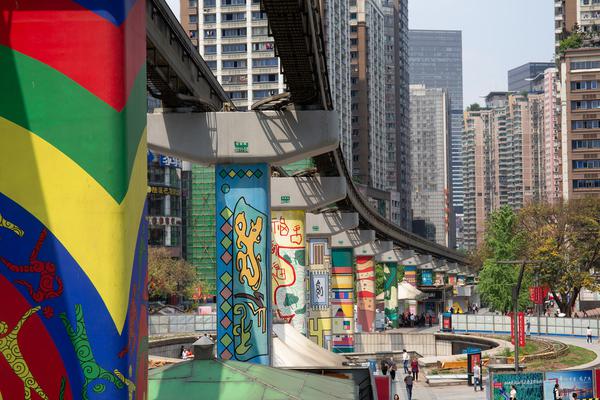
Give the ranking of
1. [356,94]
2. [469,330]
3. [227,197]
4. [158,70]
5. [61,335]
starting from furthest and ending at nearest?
[356,94]
[469,330]
[227,197]
[158,70]
[61,335]

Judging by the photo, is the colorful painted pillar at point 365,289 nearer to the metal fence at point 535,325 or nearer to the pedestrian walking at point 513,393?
the metal fence at point 535,325

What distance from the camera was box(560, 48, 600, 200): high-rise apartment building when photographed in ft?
419

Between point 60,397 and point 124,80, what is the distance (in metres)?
3.34

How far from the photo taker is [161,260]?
10725 centimetres

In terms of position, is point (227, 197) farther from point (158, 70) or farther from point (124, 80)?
point (124, 80)

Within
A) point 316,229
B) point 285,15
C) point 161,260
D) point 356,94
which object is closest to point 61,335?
point 285,15

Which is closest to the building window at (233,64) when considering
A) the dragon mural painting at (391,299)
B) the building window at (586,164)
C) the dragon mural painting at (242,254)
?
the dragon mural painting at (391,299)

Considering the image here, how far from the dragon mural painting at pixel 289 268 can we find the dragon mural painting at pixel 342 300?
16.8m

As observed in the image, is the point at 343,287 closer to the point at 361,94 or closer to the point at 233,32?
the point at 233,32

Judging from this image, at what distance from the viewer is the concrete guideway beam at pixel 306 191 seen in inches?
2126

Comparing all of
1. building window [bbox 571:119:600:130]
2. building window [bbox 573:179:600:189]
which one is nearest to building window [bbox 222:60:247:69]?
building window [bbox 571:119:600:130]

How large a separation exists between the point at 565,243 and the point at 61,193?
84.7m

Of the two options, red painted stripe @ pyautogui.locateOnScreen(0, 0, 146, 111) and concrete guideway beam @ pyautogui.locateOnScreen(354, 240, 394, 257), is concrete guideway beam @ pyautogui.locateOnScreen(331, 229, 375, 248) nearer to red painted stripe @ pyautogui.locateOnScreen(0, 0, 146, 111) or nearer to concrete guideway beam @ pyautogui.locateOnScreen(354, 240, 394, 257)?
Result: concrete guideway beam @ pyautogui.locateOnScreen(354, 240, 394, 257)

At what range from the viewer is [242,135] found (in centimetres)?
3438
